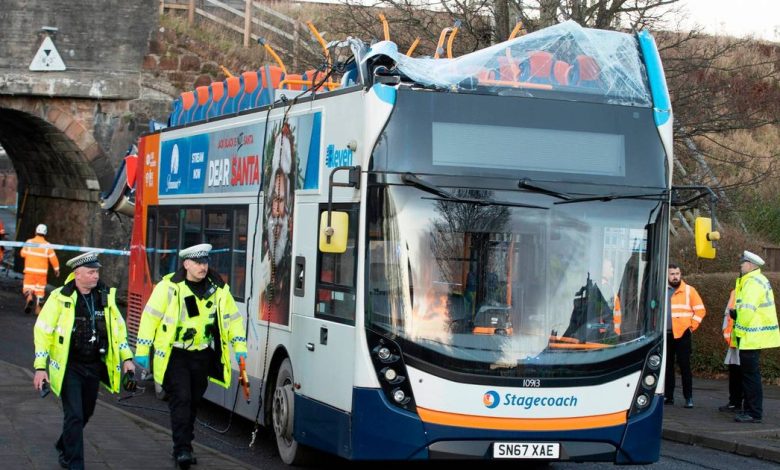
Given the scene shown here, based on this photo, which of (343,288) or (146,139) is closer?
(343,288)

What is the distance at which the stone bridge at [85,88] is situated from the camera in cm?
2645

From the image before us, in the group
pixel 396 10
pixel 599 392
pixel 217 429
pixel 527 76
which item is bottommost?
pixel 217 429

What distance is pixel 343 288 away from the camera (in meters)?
9.51

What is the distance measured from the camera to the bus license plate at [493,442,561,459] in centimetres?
909

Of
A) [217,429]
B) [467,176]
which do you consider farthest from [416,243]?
[217,429]

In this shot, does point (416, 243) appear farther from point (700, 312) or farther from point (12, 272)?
point (12, 272)

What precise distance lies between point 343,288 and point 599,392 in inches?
75.3

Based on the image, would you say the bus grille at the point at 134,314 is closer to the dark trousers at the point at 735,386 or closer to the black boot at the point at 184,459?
the black boot at the point at 184,459

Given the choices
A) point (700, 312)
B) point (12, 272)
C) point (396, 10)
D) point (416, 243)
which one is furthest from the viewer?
point (12, 272)

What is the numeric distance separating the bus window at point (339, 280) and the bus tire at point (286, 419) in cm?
85

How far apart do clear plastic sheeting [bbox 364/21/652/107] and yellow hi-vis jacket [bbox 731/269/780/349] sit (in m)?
4.78

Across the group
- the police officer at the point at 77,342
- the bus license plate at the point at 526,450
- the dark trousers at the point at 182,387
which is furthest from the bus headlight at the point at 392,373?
the police officer at the point at 77,342

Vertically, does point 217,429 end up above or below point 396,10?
below

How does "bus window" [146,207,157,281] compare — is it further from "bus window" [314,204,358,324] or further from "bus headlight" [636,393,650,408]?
"bus headlight" [636,393,650,408]
